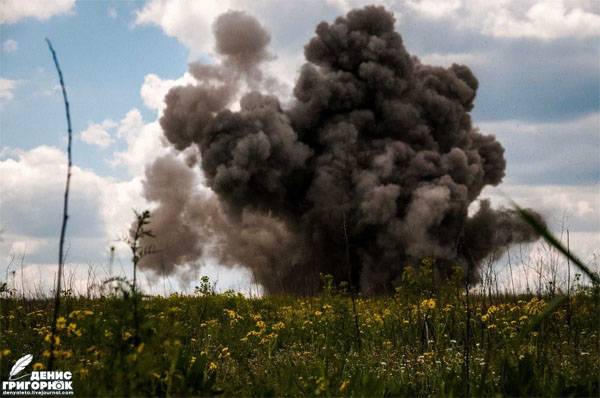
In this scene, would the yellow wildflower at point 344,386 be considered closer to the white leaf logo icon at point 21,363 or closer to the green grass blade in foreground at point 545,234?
the green grass blade in foreground at point 545,234

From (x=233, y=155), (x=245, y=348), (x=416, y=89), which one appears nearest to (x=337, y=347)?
(x=245, y=348)

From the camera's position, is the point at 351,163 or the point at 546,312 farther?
the point at 351,163

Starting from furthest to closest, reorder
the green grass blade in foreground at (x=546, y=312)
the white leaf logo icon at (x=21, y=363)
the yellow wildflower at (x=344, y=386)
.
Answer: the white leaf logo icon at (x=21, y=363)
the yellow wildflower at (x=344, y=386)
the green grass blade in foreground at (x=546, y=312)

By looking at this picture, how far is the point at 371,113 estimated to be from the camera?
126 feet

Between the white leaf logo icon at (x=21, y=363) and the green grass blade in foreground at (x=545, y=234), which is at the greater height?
the green grass blade in foreground at (x=545, y=234)

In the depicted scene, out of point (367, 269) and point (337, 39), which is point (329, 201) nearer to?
point (367, 269)

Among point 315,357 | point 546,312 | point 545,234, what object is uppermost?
point 545,234

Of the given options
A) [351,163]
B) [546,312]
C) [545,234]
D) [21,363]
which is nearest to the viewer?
[545,234]

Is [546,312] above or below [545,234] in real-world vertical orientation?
below

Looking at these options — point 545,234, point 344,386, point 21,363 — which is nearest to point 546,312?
point 545,234

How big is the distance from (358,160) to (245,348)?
31507 millimetres
